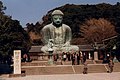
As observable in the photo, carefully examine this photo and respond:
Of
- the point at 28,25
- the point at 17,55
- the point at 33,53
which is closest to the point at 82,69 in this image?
the point at 17,55

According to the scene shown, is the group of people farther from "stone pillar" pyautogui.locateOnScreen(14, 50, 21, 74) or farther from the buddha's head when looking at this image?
"stone pillar" pyautogui.locateOnScreen(14, 50, 21, 74)

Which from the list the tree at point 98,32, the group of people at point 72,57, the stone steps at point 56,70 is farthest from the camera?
the tree at point 98,32

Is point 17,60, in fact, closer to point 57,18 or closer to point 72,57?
point 72,57

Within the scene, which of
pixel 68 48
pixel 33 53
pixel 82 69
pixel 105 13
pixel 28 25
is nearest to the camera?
pixel 82 69

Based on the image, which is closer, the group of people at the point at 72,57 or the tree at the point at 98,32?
the group of people at the point at 72,57

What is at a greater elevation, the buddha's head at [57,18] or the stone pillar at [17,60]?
the buddha's head at [57,18]

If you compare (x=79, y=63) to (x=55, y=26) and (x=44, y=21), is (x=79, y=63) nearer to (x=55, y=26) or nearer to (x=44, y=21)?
(x=55, y=26)

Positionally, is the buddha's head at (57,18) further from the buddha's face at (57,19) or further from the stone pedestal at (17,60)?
the stone pedestal at (17,60)

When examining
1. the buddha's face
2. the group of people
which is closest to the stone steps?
the group of people

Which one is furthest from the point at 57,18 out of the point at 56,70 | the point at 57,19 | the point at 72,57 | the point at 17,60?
the point at 17,60

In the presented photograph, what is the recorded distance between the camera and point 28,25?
82.8 m

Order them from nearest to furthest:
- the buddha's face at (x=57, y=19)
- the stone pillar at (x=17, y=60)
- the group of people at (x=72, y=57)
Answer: the stone pillar at (x=17, y=60) → the group of people at (x=72, y=57) → the buddha's face at (x=57, y=19)

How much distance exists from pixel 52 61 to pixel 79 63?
7.95ft

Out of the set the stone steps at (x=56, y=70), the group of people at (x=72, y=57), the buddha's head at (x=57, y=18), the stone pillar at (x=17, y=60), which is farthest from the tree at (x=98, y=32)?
the stone pillar at (x=17, y=60)
